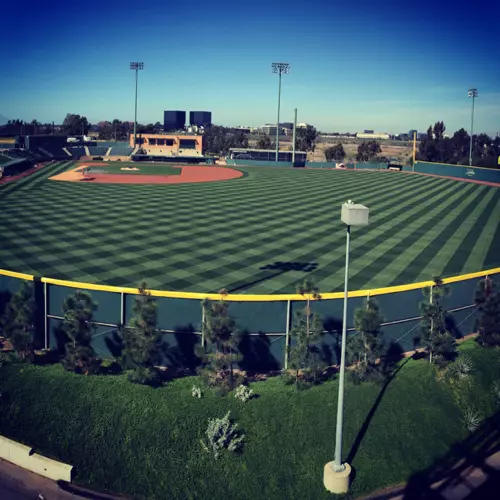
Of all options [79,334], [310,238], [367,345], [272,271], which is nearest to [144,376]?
[79,334]

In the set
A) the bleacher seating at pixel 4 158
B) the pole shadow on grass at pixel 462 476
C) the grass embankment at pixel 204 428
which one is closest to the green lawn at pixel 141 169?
the bleacher seating at pixel 4 158

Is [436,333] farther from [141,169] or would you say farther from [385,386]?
[141,169]

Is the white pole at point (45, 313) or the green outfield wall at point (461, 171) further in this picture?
the green outfield wall at point (461, 171)

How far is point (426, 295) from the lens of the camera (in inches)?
660

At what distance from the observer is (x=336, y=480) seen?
11.6 meters

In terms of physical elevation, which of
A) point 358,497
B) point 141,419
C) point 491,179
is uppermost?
point 491,179

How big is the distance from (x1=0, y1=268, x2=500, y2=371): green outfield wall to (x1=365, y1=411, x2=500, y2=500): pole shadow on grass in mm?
4006

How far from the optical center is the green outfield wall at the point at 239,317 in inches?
595

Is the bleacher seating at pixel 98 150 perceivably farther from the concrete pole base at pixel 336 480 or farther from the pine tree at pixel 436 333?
the concrete pole base at pixel 336 480

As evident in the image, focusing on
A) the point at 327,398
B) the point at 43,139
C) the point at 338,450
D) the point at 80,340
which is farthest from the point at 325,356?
the point at 43,139

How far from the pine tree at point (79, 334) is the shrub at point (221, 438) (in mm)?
4648

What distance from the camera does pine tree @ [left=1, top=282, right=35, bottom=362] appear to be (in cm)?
1541

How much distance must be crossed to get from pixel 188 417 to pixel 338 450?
416 centimetres

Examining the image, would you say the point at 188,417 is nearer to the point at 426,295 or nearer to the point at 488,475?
the point at 488,475
